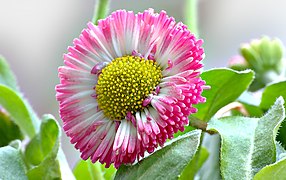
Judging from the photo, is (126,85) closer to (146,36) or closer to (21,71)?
(146,36)

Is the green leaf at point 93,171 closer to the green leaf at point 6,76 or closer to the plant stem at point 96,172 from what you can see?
the plant stem at point 96,172

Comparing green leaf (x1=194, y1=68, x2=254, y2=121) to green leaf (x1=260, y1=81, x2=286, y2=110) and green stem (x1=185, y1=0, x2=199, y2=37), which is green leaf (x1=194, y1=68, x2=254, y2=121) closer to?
green leaf (x1=260, y1=81, x2=286, y2=110)

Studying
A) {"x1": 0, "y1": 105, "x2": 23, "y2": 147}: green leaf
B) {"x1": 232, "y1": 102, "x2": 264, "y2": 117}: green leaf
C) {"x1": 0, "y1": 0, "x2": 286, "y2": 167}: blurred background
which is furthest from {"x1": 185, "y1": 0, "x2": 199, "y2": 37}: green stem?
{"x1": 0, "y1": 0, "x2": 286, "y2": 167}: blurred background

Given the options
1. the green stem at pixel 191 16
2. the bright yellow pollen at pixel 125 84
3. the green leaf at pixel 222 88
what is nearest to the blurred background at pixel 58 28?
the green stem at pixel 191 16

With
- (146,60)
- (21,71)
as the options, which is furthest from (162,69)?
(21,71)

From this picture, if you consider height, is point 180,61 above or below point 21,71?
above

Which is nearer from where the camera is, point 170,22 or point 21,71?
point 170,22
